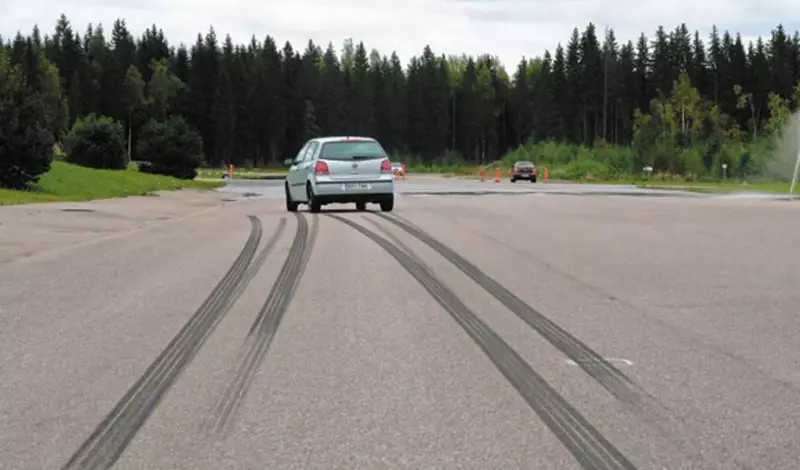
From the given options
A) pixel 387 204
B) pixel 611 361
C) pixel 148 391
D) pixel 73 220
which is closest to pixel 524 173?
pixel 387 204

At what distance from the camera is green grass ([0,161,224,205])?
27.4m

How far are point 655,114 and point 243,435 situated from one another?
11146 centimetres

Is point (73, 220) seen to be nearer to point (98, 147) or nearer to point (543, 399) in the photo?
point (543, 399)

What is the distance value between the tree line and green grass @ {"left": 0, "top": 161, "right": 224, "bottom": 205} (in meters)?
81.5

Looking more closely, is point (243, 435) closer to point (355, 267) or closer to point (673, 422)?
→ point (673, 422)

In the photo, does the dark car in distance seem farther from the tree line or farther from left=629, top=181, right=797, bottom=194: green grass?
the tree line

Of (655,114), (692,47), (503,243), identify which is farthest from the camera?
(692,47)

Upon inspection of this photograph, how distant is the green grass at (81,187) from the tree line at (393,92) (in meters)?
81.5

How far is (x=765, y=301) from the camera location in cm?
997

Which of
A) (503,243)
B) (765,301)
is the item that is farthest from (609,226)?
(765,301)

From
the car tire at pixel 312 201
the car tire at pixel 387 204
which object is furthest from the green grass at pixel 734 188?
the car tire at pixel 312 201

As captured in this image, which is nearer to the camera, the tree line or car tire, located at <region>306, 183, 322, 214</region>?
car tire, located at <region>306, 183, 322, 214</region>

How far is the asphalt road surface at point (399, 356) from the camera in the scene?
16.9 ft

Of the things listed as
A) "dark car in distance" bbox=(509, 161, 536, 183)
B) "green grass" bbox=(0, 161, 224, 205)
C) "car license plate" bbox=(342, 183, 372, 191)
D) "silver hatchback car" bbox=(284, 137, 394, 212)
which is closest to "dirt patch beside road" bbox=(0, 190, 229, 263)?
"green grass" bbox=(0, 161, 224, 205)
